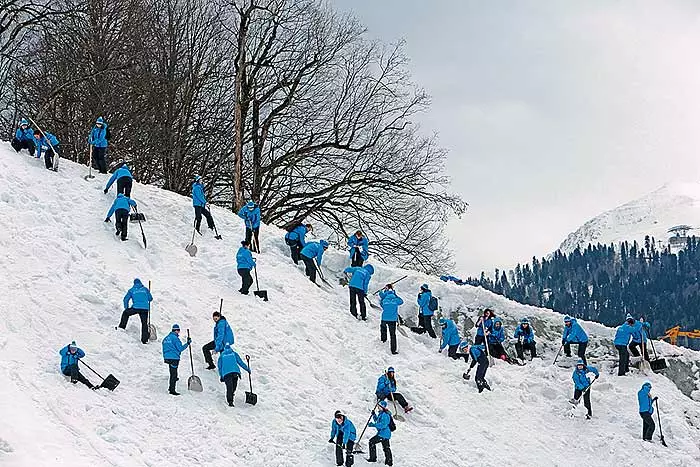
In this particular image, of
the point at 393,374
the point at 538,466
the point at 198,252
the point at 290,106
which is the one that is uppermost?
the point at 290,106

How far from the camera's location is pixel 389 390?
640 inches

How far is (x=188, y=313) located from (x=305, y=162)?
1489 cm

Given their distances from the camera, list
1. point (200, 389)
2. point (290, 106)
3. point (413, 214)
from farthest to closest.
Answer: point (290, 106) < point (413, 214) < point (200, 389)

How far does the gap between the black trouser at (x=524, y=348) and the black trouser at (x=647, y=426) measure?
3.86 meters

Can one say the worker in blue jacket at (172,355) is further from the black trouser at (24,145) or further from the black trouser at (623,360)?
the black trouser at (623,360)

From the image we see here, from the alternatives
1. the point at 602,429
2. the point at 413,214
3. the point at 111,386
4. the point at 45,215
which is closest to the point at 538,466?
the point at 602,429

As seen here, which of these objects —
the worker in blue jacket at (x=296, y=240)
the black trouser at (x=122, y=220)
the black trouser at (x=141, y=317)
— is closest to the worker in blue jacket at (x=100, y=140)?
the black trouser at (x=122, y=220)

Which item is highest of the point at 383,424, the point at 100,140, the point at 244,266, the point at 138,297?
the point at 100,140

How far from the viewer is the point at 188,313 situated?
54.4 feet

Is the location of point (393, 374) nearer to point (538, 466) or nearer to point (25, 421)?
point (538, 466)

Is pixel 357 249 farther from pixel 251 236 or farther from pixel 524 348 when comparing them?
pixel 524 348

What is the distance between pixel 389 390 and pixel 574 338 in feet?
22.3

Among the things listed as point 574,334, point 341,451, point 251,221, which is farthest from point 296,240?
point 341,451

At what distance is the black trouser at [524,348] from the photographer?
68.6 feet
